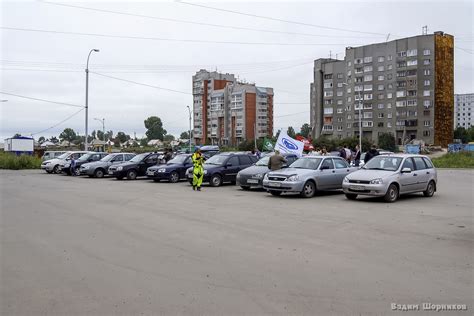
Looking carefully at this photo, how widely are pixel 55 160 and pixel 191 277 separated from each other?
100 feet

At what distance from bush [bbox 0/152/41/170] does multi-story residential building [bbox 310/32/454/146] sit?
Answer: 211 ft

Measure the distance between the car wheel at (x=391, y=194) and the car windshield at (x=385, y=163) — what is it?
0.79 metres

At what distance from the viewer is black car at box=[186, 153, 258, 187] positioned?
847 inches

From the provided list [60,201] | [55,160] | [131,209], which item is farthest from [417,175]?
[55,160]

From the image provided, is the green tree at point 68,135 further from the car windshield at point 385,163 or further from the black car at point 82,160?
the car windshield at point 385,163

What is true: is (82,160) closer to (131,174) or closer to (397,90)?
(131,174)

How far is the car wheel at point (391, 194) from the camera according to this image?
14.8 m

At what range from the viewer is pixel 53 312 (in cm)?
481

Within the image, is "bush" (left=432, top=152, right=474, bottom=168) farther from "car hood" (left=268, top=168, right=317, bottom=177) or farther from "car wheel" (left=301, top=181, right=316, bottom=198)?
"car wheel" (left=301, top=181, right=316, bottom=198)

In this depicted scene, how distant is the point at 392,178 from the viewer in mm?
14984

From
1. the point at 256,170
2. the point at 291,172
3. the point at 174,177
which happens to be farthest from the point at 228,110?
the point at 291,172

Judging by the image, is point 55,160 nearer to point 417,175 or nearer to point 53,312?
point 417,175

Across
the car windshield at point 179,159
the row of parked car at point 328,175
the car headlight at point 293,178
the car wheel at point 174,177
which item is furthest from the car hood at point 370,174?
the car windshield at point 179,159

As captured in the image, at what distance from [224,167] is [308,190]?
6253 mm
